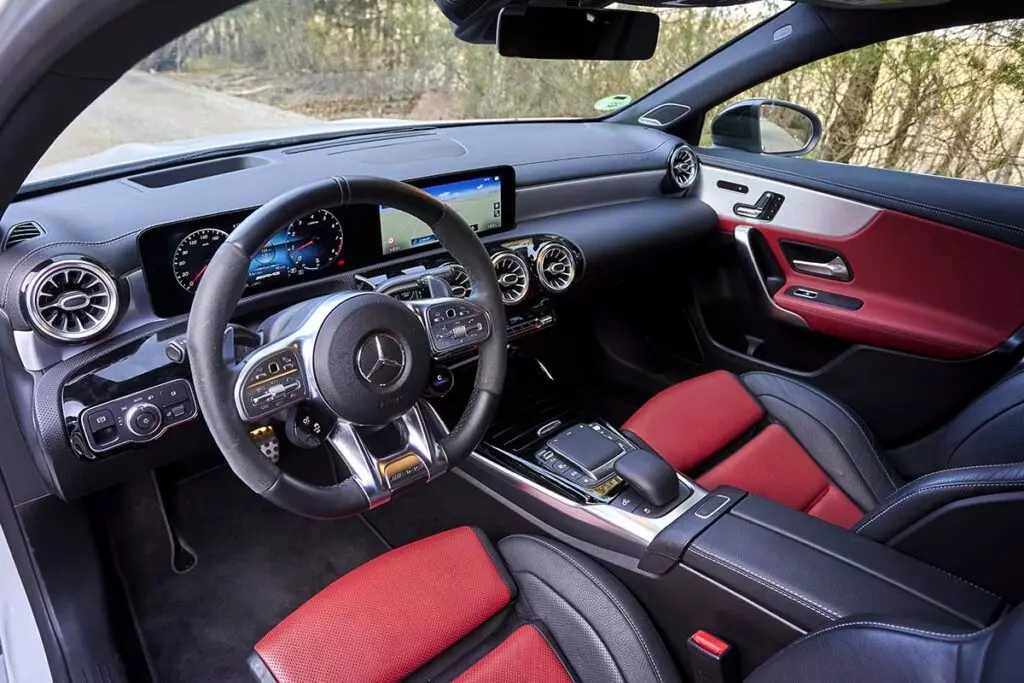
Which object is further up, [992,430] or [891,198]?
[891,198]

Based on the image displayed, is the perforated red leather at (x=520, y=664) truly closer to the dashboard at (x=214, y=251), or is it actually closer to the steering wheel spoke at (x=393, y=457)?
the steering wheel spoke at (x=393, y=457)

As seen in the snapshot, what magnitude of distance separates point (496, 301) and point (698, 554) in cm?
61

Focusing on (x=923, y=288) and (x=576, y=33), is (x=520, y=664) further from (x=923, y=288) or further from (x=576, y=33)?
(x=923, y=288)

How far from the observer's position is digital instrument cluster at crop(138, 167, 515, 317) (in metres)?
1.49

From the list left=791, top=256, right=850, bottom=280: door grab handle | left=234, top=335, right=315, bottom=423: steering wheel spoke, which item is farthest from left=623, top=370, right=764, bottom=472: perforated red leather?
left=234, top=335, right=315, bottom=423: steering wheel spoke

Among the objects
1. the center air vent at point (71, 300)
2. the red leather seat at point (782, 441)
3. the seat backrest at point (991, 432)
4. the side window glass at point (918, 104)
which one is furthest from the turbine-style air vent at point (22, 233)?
the side window glass at point (918, 104)

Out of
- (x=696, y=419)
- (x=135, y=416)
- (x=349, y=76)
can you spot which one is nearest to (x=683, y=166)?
(x=696, y=419)

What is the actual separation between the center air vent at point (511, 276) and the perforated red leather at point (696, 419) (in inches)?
18.9

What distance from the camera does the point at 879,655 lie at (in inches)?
36.4

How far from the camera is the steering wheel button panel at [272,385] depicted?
1.14 m

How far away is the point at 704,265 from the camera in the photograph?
2918mm

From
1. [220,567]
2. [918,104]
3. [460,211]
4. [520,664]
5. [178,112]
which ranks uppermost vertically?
[918,104]

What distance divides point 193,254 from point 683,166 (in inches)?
73.7

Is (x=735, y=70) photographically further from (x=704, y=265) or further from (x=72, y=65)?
(x=72, y=65)
